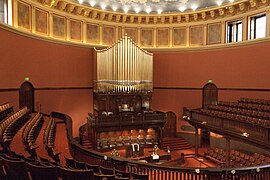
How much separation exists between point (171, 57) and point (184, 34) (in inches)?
66.9

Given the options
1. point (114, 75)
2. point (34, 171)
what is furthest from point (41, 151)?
point (114, 75)

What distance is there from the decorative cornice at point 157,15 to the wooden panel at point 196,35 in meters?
0.55

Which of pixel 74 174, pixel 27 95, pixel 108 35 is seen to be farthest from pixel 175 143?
pixel 74 174

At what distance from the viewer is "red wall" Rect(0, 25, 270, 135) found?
34.3ft

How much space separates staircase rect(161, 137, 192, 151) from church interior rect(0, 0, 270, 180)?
0.24ft

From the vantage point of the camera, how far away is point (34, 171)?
331cm

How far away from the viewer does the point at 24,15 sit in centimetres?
1114

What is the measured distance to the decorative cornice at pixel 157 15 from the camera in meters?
13.1

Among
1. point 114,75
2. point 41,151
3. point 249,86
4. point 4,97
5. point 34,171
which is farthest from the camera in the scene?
point 114,75

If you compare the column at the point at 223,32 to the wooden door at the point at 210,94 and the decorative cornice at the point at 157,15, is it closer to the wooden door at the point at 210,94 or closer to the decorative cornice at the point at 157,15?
the decorative cornice at the point at 157,15

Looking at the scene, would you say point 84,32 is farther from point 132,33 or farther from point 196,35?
point 196,35

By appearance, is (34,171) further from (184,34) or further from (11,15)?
(184,34)

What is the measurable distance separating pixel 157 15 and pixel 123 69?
4.38 metres

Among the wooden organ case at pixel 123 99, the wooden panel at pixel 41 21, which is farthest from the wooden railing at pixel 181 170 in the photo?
the wooden panel at pixel 41 21
